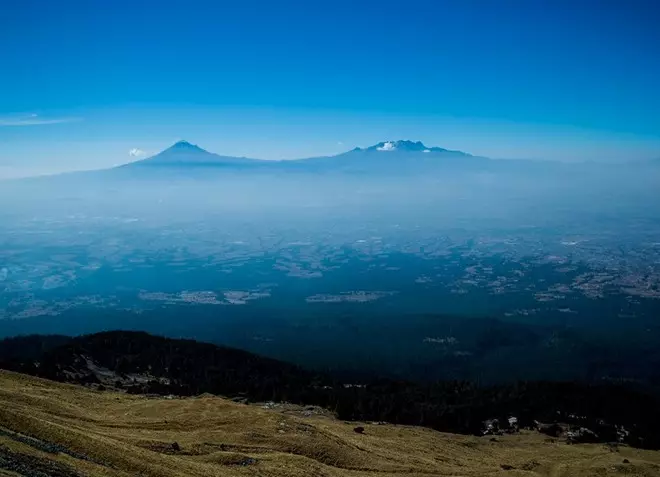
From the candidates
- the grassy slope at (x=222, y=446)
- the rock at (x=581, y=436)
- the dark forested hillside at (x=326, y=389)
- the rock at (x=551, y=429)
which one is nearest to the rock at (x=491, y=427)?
the dark forested hillside at (x=326, y=389)

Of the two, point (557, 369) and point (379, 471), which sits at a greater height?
point (379, 471)

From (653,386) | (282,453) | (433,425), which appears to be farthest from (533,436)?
(653,386)

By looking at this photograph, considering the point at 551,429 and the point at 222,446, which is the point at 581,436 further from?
the point at 222,446

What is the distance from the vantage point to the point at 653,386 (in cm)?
12875

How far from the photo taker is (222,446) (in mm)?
40125

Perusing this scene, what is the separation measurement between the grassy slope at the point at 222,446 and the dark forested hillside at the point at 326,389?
18.4 metres

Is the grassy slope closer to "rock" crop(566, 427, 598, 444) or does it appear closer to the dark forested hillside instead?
"rock" crop(566, 427, 598, 444)

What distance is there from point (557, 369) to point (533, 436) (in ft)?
255

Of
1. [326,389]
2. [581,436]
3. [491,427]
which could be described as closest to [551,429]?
[581,436]

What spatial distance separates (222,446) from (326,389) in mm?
62593

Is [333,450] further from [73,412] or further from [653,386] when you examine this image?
[653,386]

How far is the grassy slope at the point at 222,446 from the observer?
97.0ft

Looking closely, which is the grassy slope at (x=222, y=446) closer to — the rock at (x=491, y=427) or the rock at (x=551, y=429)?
the rock at (x=551, y=429)

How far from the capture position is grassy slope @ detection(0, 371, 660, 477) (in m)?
29.6
